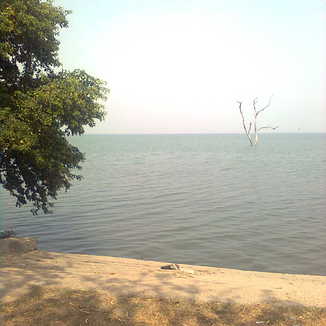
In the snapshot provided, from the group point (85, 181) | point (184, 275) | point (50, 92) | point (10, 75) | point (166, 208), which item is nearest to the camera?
point (184, 275)

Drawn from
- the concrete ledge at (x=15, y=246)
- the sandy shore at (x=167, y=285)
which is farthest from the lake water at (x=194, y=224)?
the sandy shore at (x=167, y=285)

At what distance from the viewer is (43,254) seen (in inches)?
690

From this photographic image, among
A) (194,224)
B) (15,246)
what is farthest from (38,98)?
(194,224)

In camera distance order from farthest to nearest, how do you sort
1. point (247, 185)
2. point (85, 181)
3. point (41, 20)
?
point (85, 181)
point (247, 185)
point (41, 20)

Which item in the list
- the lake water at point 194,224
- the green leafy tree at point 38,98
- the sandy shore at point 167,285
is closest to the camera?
the sandy shore at point 167,285

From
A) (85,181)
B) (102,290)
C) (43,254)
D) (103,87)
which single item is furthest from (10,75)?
(85,181)

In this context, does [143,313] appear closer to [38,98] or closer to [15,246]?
[38,98]

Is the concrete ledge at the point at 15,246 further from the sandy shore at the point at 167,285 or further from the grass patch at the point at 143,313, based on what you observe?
the grass patch at the point at 143,313

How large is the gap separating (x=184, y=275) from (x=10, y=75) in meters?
11.1

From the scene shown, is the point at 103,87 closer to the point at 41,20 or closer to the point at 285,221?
the point at 41,20

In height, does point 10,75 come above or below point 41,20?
below

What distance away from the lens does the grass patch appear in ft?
27.3

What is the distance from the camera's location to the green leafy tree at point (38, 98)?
13430 millimetres

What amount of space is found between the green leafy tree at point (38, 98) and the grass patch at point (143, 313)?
5988 mm
